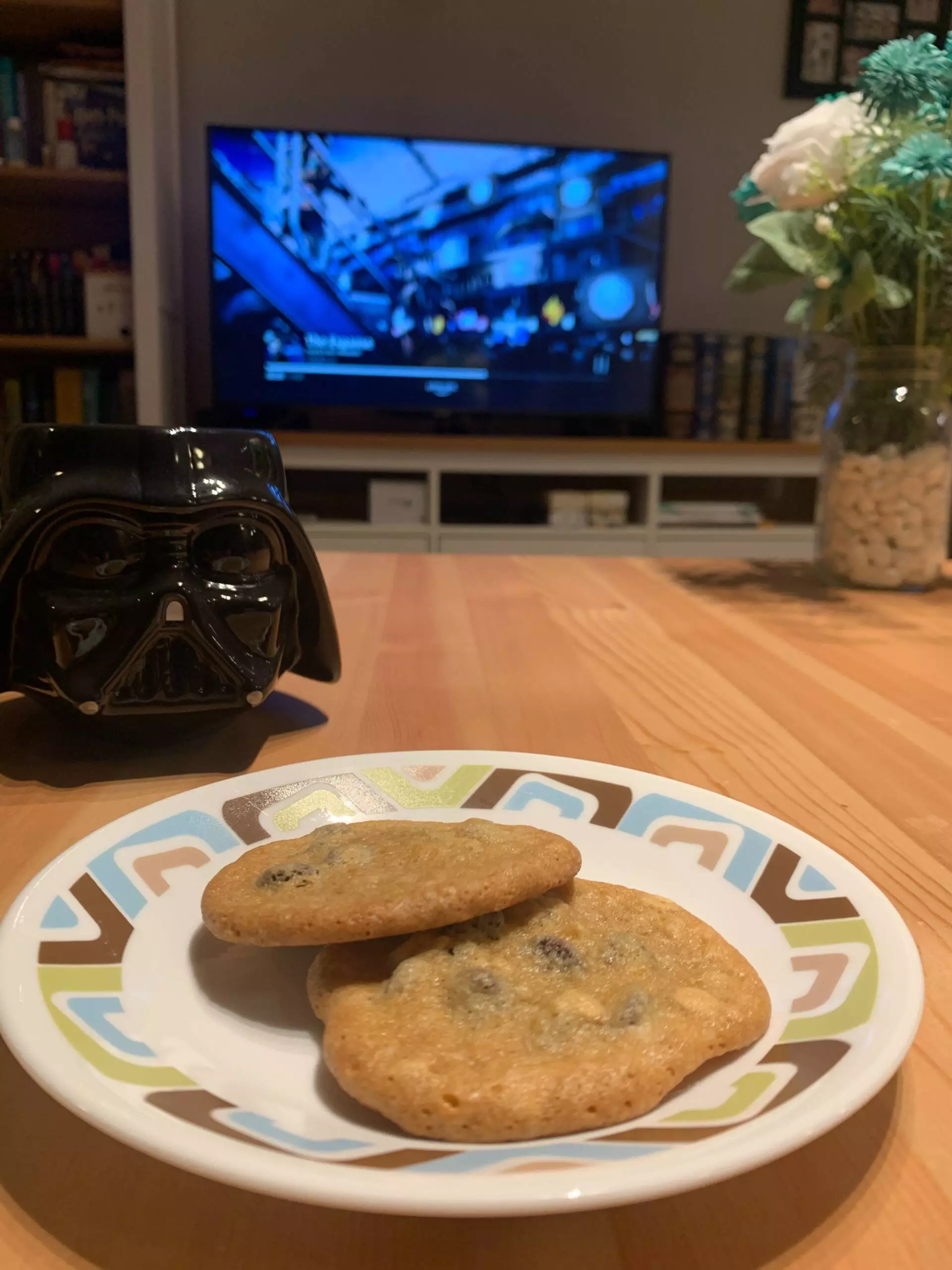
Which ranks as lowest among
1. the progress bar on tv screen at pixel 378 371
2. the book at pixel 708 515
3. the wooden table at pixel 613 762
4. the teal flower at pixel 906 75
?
the book at pixel 708 515

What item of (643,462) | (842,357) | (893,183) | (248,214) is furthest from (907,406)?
(248,214)

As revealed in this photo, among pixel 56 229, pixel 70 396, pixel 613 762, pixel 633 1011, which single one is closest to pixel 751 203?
pixel 613 762

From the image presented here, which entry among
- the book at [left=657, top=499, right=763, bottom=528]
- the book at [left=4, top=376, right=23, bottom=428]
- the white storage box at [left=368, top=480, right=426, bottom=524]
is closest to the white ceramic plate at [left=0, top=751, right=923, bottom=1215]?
the white storage box at [left=368, top=480, right=426, bottom=524]

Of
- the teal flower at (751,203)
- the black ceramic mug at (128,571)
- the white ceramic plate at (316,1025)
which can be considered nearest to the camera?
the white ceramic plate at (316,1025)

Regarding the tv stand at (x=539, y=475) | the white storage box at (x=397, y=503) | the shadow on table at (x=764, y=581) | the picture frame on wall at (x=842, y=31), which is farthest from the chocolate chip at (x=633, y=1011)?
the picture frame on wall at (x=842, y=31)

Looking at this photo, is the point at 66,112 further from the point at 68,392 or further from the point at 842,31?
the point at 842,31

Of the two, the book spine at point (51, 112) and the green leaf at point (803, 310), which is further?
the book spine at point (51, 112)

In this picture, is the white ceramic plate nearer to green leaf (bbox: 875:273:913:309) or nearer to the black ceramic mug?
the black ceramic mug

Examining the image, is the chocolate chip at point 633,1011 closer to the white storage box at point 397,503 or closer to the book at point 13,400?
the white storage box at point 397,503
